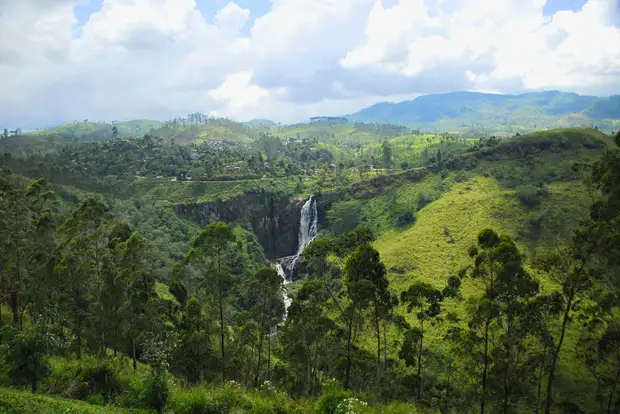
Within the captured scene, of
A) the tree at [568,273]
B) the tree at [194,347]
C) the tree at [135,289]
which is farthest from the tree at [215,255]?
the tree at [568,273]

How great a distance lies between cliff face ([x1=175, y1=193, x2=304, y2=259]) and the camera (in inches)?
3962

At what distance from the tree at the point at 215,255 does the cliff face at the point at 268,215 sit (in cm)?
6832

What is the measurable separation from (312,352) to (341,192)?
2837 inches

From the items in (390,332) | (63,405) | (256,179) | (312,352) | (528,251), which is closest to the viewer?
(63,405)

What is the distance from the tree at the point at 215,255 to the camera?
30.5 m

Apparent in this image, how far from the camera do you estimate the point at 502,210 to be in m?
80.7

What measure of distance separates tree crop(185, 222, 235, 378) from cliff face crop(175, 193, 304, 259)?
68.3 meters

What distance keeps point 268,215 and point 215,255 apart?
75.1 metres

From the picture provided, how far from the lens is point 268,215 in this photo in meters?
106

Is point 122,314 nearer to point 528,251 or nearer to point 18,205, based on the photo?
point 18,205

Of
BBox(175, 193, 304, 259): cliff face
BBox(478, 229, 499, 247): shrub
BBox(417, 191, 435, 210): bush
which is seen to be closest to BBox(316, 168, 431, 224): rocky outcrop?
BBox(175, 193, 304, 259): cliff face

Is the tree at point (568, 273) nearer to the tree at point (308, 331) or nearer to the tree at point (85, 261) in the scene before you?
the tree at point (308, 331)

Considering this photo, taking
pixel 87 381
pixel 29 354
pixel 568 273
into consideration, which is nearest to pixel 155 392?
pixel 87 381

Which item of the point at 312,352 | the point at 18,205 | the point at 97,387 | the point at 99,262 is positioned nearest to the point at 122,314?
the point at 99,262
